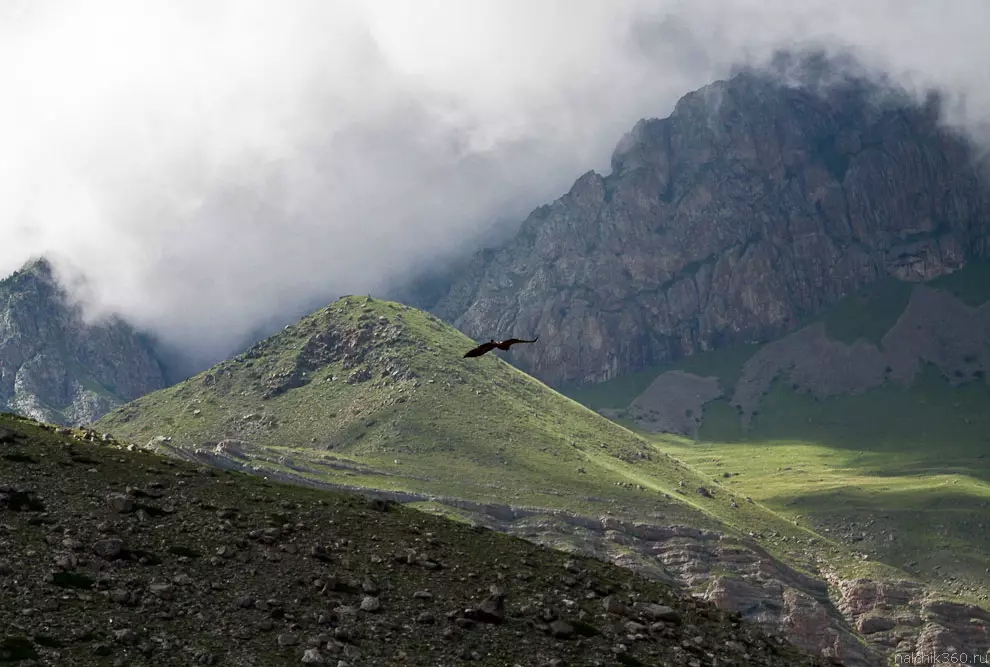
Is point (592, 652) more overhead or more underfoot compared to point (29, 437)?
more underfoot

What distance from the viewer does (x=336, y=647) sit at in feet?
151

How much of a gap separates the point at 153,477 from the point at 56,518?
1177 cm

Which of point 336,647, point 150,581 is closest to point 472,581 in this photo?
point 336,647

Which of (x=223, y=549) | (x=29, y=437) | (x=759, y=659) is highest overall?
(x=29, y=437)

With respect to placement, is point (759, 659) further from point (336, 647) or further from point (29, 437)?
point (29, 437)

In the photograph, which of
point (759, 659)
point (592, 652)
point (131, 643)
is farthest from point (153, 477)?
point (759, 659)

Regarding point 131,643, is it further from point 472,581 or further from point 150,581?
point 472,581

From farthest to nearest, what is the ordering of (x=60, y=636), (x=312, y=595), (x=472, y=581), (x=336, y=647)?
(x=472, y=581) → (x=312, y=595) → (x=336, y=647) → (x=60, y=636)

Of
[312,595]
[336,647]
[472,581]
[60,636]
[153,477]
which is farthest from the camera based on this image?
[153,477]

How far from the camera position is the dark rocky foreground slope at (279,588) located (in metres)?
45.0

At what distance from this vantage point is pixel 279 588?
167 ft

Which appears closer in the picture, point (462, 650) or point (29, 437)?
point (462, 650)

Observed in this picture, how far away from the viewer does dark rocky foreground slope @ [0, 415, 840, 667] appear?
4503 cm

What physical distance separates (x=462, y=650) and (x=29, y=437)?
33249 mm
